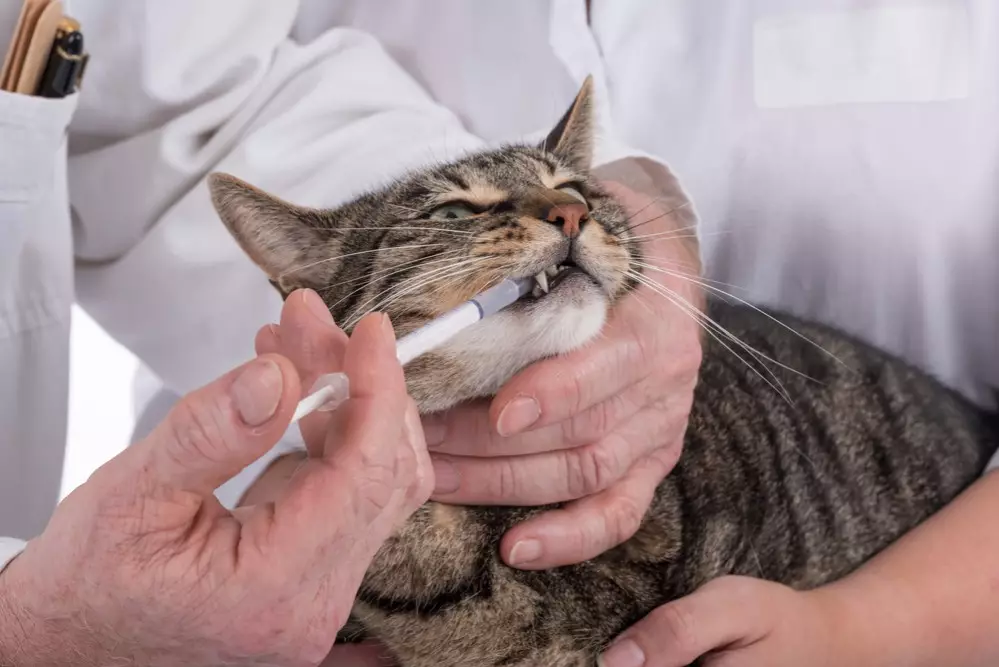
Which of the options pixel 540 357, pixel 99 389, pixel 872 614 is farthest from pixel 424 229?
pixel 99 389

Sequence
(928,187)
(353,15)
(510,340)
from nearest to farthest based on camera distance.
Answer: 1. (510,340)
2. (928,187)
3. (353,15)

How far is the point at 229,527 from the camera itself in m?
0.43

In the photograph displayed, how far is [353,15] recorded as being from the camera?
105 cm

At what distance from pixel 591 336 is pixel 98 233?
0.64m

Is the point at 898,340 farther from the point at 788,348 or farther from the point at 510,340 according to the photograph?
the point at 510,340

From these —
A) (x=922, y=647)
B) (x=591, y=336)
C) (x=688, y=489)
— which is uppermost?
(x=591, y=336)

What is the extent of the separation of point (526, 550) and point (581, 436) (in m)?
0.10

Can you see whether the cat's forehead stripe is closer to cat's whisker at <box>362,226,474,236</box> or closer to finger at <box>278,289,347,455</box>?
cat's whisker at <box>362,226,474,236</box>

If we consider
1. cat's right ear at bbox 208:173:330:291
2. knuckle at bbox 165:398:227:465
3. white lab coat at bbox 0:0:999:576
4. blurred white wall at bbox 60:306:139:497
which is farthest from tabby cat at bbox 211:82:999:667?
blurred white wall at bbox 60:306:139:497

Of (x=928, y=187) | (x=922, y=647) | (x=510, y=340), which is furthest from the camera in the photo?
(x=928, y=187)

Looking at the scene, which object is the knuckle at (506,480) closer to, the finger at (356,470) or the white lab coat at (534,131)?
the finger at (356,470)

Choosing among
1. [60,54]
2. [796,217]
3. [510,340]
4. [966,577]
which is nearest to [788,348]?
[796,217]

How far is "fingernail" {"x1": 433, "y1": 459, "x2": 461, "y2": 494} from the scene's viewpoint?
654mm

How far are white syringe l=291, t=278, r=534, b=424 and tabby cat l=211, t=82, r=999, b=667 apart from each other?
18 millimetres
